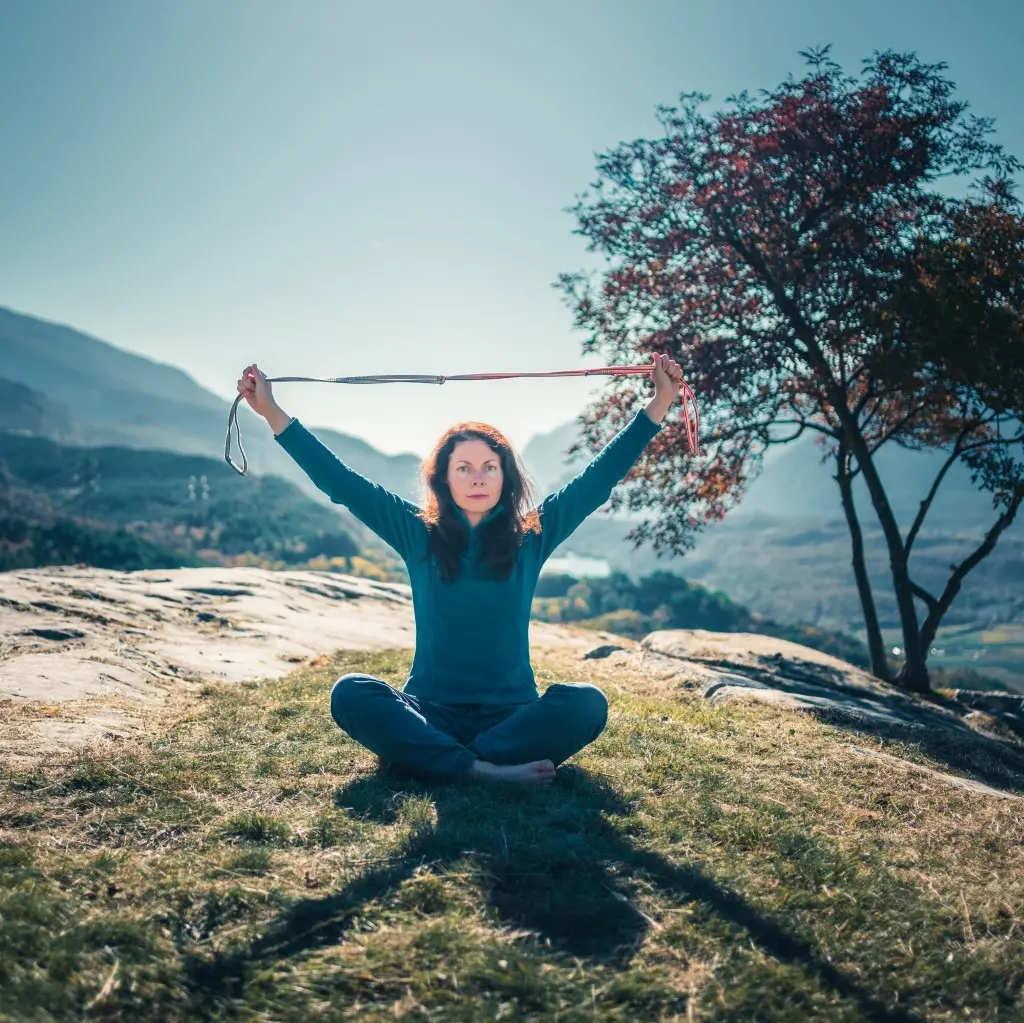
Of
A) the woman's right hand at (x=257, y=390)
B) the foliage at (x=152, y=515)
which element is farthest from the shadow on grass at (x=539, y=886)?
the foliage at (x=152, y=515)

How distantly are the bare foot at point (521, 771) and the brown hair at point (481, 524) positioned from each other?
100 centimetres

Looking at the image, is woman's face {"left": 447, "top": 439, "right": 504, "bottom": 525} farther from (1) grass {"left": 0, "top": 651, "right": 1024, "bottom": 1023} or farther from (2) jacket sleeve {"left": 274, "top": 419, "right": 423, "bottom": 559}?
(1) grass {"left": 0, "top": 651, "right": 1024, "bottom": 1023}

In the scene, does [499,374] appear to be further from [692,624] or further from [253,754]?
[692,624]

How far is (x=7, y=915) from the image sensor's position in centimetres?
229

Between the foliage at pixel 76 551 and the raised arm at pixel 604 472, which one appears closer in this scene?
the raised arm at pixel 604 472

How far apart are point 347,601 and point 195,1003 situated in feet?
33.0

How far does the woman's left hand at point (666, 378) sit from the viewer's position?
4.49 m

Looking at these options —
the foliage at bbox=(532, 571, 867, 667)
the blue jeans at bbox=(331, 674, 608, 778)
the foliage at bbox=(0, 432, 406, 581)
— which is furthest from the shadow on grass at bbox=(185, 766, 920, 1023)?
the foliage at bbox=(532, 571, 867, 667)

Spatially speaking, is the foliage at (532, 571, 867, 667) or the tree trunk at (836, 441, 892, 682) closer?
the tree trunk at (836, 441, 892, 682)

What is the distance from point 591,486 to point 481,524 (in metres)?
0.69

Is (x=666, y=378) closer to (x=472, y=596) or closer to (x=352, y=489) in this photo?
(x=472, y=596)

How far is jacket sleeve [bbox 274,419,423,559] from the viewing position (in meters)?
4.29

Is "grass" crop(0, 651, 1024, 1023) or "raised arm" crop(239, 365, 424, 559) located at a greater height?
"raised arm" crop(239, 365, 424, 559)

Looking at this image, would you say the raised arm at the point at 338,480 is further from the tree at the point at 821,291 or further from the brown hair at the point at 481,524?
the tree at the point at 821,291
